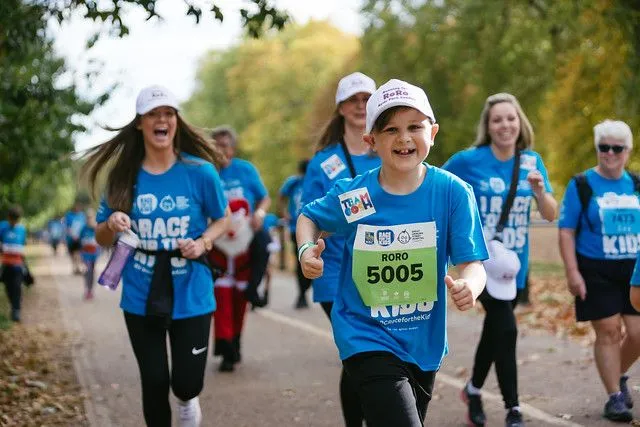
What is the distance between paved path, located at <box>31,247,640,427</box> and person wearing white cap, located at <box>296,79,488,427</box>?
108 inches

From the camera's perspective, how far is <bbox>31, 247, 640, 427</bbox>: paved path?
710 centimetres

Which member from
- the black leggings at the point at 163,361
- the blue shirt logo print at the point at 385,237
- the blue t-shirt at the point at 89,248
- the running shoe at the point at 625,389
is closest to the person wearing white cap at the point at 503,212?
the running shoe at the point at 625,389

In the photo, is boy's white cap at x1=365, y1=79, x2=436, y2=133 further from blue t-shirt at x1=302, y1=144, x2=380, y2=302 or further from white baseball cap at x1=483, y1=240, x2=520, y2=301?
white baseball cap at x1=483, y1=240, x2=520, y2=301

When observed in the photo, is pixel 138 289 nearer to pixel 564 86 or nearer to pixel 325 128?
pixel 325 128

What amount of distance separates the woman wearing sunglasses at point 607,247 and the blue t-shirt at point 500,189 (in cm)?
38

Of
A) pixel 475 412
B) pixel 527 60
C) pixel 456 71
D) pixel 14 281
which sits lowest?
pixel 475 412

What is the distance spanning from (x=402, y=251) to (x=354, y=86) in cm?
228

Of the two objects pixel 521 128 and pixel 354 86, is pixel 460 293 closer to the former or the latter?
pixel 354 86

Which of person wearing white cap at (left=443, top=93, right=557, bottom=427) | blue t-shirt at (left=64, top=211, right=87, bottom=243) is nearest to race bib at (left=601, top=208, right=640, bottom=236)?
person wearing white cap at (left=443, top=93, right=557, bottom=427)

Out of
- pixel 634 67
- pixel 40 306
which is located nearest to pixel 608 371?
pixel 634 67

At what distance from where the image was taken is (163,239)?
18.3 ft

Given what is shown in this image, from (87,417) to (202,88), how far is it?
5666cm

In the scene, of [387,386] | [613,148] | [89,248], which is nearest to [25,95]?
[613,148]

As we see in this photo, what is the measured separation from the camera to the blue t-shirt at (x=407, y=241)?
411 centimetres
